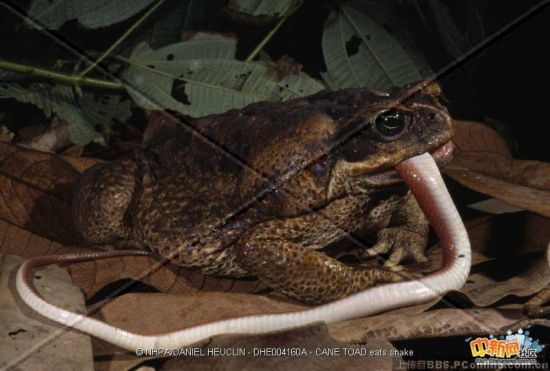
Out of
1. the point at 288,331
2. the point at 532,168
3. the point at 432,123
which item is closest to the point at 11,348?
the point at 288,331

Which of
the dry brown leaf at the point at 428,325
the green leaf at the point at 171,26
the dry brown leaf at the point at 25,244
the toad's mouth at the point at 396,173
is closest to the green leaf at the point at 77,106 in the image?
the green leaf at the point at 171,26

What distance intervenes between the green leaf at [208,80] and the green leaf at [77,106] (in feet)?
0.33

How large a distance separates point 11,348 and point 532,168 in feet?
4.32

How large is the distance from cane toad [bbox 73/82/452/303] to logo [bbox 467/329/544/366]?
0.26m

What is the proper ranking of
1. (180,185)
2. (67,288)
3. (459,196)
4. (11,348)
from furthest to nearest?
1. (180,185)
2. (459,196)
3. (67,288)
4. (11,348)

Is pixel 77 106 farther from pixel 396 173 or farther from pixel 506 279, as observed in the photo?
pixel 506 279

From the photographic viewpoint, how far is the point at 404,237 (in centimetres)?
156

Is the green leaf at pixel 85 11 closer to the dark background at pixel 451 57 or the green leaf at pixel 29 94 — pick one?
the dark background at pixel 451 57

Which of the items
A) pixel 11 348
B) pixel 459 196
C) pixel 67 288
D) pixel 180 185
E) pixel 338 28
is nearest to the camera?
pixel 11 348

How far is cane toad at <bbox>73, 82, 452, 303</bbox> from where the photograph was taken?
4.79ft

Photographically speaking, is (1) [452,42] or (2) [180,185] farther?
(2) [180,185]

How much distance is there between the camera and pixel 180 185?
169 centimetres

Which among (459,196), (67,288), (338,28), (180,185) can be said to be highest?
(338,28)

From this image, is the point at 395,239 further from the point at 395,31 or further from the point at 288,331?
the point at 395,31
